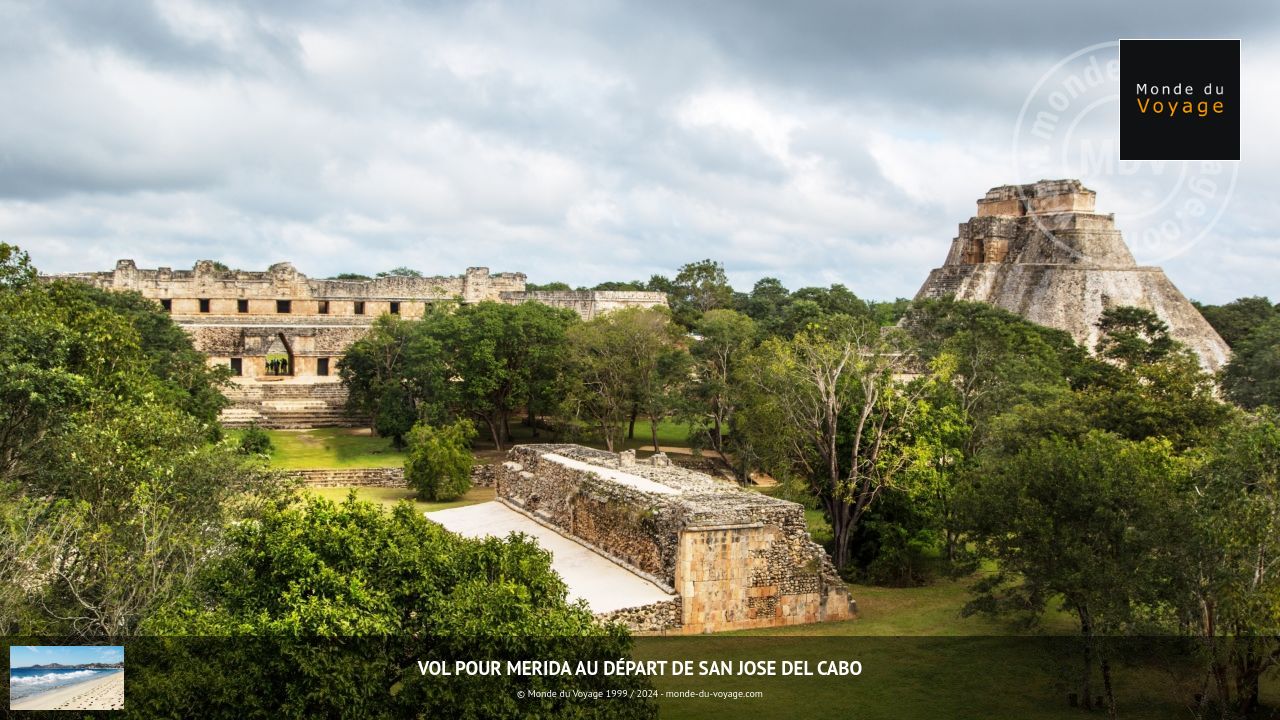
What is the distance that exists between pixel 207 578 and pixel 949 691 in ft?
26.3

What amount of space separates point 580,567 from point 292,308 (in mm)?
28986

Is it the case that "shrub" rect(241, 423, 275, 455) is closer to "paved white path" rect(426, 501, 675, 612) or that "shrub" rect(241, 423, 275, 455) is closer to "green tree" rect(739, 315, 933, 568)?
"paved white path" rect(426, 501, 675, 612)

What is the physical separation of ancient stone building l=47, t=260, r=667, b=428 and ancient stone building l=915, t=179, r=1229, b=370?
1236cm

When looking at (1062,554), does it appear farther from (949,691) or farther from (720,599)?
(720,599)

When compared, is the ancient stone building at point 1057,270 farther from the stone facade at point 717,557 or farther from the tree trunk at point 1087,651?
the tree trunk at point 1087,651

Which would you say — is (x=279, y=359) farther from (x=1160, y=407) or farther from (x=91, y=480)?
(x=1160, y=407)

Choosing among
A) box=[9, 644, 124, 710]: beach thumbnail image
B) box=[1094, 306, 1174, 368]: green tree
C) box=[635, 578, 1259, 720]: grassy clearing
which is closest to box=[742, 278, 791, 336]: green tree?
box=[1094, 306, 1174, 368]: green tree

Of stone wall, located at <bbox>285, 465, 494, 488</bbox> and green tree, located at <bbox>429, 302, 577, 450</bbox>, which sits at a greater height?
green tree, located at <bbox>429, 302, 577, 450</bbox>

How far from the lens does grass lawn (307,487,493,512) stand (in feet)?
76.6

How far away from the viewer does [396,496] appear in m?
24.9

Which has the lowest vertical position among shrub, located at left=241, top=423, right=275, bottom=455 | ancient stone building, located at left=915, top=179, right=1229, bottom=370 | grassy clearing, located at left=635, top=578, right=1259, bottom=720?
grassy clearing, located at left=635, top=578, right=1259, bottom=720

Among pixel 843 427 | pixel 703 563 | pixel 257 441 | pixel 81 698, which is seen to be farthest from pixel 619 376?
pixel 81 698

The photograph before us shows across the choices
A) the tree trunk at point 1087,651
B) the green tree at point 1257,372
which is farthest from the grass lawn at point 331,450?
the green tree at point 1257,372

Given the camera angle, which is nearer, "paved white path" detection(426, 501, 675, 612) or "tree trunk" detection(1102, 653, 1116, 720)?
"tree trunk" detection(1102, 653, 1116, 720)
